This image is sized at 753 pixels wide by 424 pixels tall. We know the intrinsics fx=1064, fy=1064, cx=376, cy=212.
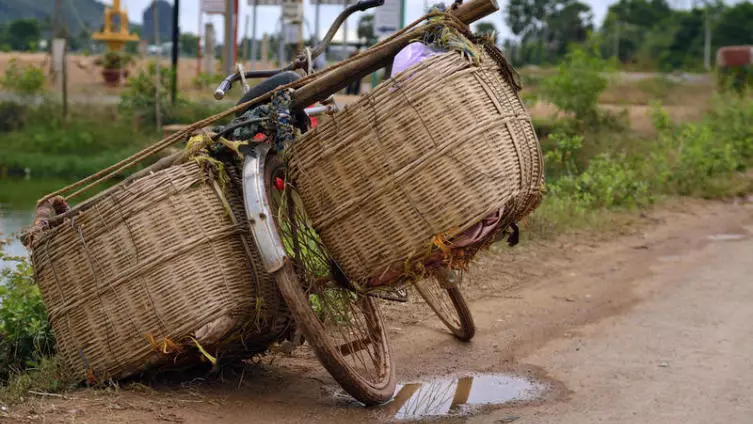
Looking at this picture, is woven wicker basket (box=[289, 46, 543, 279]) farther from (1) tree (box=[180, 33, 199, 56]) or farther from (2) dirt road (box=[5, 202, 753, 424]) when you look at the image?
(1) tree (box=[180, 33, 199, 56])

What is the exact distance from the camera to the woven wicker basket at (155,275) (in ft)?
12.3

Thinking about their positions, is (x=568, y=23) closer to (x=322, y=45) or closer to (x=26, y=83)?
(x=26, y=83)

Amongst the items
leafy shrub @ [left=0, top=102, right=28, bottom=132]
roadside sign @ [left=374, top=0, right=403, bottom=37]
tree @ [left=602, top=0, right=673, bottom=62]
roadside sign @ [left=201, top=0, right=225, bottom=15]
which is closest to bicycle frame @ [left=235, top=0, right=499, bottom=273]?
roadside sign @ [left=374, top=0, right=403, bottom=37]

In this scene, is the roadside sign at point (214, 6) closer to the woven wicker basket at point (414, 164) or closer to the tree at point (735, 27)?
the woven wicker basket at point (414, 164)

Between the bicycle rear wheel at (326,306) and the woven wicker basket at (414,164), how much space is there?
19 cm

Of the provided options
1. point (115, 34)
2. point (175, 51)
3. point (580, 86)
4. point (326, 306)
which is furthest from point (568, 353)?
point (115, 34)

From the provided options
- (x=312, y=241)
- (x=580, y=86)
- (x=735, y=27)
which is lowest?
(x=580, y=86)

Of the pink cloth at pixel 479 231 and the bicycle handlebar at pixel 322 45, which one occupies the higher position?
the bicycle handlebar at pixel 322 45

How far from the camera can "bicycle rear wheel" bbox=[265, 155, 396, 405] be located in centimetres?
365

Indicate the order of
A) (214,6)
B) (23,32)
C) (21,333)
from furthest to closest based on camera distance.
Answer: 1. (23,32)
2. (214,6)
3. (21,333)

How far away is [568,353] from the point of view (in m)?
4.98

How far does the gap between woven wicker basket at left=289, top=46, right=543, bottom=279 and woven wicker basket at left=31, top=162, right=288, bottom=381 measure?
1.21 feet

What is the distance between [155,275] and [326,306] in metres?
0.69

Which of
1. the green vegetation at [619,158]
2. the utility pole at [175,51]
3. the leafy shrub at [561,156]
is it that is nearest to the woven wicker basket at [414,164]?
the green vegetation at [619,158]
